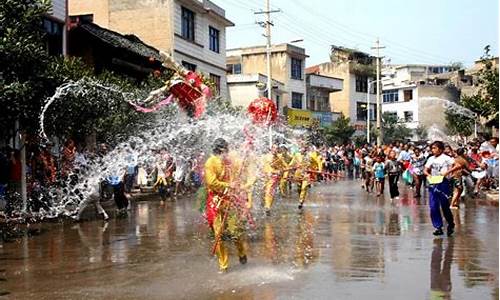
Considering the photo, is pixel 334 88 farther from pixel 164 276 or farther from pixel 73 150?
pixel 164 276

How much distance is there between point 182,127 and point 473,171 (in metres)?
10.0

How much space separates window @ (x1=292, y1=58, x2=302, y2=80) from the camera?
54938 millimetres

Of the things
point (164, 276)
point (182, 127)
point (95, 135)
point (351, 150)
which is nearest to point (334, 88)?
point (351, 150)

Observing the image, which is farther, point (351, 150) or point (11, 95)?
point (351, 150)

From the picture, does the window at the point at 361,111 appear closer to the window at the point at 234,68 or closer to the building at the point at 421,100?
the building at the point at 421,100

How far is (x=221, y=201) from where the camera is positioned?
874cm

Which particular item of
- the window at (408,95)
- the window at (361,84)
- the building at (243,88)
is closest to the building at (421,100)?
the window at (408,95)

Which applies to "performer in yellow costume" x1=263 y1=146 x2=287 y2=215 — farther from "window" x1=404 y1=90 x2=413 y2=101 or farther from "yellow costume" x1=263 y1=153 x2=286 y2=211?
"window" x1=404 y1=90 x2=413 y2=101

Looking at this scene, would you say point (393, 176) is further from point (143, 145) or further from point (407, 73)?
point (407, 73)

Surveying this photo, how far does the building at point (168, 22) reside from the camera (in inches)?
1336

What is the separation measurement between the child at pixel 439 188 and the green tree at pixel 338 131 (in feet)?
142

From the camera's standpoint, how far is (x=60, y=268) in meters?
9.34

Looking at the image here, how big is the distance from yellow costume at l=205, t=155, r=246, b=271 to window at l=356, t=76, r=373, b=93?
191 ft

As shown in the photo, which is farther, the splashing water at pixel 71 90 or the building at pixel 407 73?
the building at pixel 407 73
